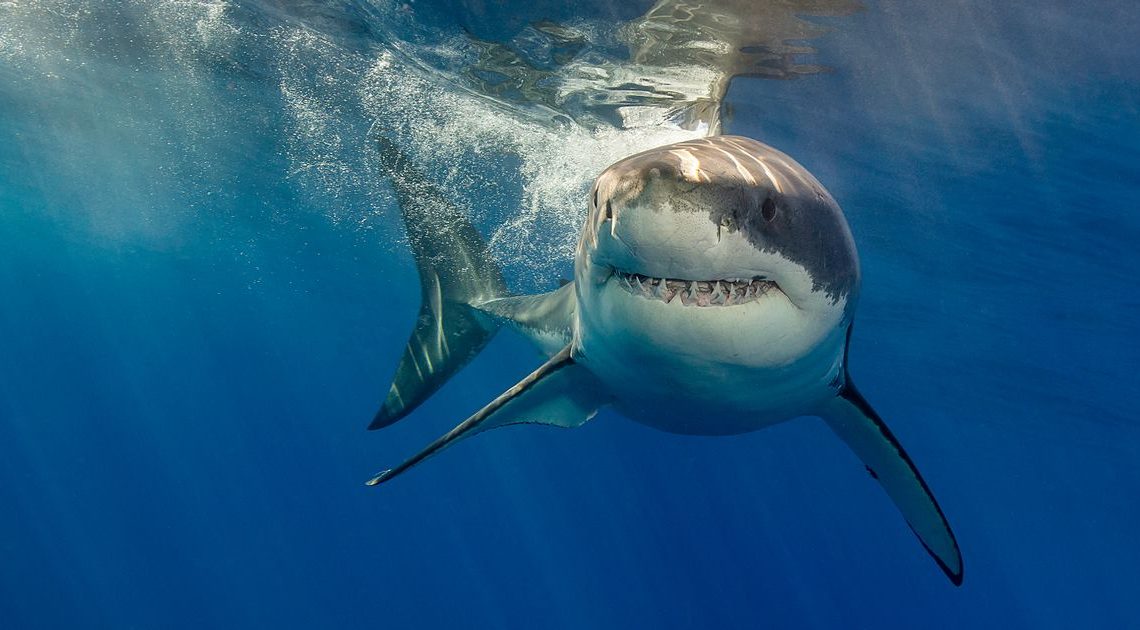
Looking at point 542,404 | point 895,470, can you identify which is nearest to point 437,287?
point 542,404

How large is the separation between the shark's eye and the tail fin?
4580mm

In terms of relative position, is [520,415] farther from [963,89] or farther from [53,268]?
[53,268]

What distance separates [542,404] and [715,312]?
246 cm

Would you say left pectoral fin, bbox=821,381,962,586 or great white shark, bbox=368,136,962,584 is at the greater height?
great white shark, bbox=368,136,962,584

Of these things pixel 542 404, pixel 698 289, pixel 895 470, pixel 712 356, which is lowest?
pixel 895 470

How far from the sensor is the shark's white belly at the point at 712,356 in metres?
2.75

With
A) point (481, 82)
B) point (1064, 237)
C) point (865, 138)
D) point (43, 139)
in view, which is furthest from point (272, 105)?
point (1064, 237)

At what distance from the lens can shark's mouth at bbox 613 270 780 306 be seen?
2576 millimetres

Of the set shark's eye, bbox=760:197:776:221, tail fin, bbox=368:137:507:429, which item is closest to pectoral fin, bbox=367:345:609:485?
tail fin, bbox=368:137:507:429

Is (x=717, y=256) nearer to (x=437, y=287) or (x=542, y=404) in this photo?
(x=542, y=404)

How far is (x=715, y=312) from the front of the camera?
2.66 metres

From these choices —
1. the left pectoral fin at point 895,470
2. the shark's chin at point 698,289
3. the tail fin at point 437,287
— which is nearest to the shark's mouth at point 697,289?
the shark's chin at point 698,289

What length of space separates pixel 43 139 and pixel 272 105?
34.6 ft

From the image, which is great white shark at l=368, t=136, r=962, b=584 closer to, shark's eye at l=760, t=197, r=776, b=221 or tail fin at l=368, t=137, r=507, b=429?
shark's eye at l=760, t=197, r=776, b=221
